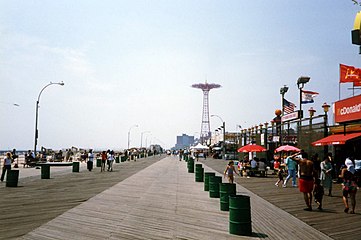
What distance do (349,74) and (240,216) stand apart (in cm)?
2156

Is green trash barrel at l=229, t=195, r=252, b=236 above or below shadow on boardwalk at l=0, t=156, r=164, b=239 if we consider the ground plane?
above

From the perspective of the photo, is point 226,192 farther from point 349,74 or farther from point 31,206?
point 349,74

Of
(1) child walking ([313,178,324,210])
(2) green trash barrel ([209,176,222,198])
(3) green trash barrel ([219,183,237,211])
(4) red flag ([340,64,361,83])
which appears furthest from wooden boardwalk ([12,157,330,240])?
(4) red flag ([340,64,361,83])

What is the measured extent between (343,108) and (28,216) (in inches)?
772

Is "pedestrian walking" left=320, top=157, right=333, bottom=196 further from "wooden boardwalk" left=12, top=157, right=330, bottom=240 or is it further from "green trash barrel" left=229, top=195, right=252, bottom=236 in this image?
"green trash barrel" left=229, top=195, right=252, bottom=236

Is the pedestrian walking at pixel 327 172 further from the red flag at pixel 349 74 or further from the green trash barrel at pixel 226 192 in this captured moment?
the red flag at pixel 349 74

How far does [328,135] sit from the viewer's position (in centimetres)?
2383

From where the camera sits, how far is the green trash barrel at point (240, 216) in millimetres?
7979

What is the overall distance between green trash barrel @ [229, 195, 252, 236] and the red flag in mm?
21191

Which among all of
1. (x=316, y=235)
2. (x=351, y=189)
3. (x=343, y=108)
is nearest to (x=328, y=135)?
(x=343, y=108)

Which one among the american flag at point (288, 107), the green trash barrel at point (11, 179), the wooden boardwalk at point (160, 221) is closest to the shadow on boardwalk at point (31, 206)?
the wooden boardwalk at point (160, 221)

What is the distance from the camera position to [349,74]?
25891mm

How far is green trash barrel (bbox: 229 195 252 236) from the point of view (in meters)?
7.98

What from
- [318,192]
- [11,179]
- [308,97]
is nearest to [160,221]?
[318,192]
